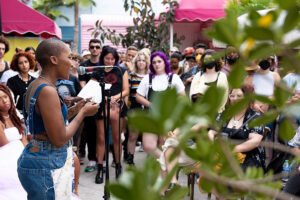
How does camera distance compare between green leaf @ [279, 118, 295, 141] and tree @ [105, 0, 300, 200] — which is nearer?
tree @ [105, 0, 300, 200]

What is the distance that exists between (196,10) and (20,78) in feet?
21.3

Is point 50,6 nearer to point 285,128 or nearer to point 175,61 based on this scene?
point 175,61

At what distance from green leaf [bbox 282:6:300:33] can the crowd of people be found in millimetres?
83

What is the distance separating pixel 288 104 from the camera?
2.07ft

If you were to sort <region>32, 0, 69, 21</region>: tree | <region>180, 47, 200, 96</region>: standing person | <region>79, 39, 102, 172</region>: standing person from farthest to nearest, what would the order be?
<region>32, 0, 69, 21</region>: tree < <region>180, 47, 200, 96</region>: standing person < <region>79, 39, 102, 172</region>: standing person

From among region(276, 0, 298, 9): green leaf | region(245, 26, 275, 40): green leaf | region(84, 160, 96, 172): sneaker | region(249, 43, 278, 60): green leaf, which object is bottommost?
region(84, 160, 96, 172): sneaker

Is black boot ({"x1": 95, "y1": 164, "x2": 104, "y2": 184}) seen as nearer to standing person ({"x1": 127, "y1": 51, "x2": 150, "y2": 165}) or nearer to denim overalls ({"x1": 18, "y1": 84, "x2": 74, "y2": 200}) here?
standing person ({"x1": 127, "y1": 51, "x2": 150, "y2": 165})

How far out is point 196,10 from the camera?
34.3ft

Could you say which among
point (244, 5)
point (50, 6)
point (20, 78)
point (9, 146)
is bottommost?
point (9, 146)

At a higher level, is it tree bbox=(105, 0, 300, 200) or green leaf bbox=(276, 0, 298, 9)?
green leaf bbox=(276, 0, 298, 9)

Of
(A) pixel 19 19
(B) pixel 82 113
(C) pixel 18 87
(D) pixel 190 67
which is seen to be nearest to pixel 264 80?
(B) pixel 82 113

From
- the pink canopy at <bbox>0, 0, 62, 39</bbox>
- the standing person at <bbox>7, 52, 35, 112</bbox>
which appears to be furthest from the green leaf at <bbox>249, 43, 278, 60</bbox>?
the pink canopy at <bbox>0, 0, 62, 39</bbox>

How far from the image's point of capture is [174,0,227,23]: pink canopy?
10172 mm

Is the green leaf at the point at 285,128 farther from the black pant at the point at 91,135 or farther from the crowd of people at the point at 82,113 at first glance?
the black pant at the point at 91,135
